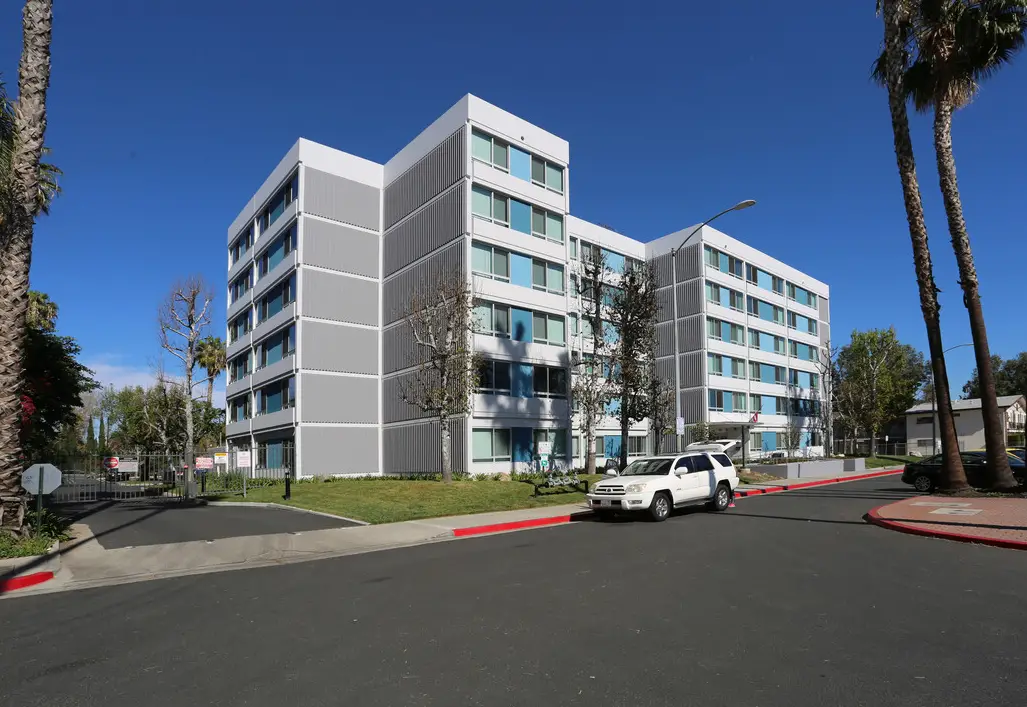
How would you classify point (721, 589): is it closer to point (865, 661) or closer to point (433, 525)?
point (865, 661)

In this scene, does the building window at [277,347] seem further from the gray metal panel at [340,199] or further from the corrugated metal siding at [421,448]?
the corrugated metal siding at [421,448]

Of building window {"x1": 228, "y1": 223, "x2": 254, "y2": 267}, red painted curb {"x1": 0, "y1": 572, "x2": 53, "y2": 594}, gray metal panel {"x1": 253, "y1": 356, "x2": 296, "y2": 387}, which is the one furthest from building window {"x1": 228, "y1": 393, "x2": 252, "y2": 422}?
red painted curb {"x1": 0, "y1": 572, "x2": 53, "y2": 594}

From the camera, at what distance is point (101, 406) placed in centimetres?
8825

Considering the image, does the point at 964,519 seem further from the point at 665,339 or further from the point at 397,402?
the point at 665,339

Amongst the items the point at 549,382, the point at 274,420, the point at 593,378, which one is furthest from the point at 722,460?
the point at 274,420

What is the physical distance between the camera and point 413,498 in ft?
75.6

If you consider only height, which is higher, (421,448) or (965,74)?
(965,74)

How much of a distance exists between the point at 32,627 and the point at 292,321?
30.5 metres

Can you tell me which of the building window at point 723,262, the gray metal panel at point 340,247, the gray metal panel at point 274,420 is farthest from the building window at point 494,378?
the building window at point 723,262

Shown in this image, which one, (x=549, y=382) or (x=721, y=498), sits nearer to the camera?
(x=721, y=498)

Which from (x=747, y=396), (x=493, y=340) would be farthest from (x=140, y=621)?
(x=747, y=396)

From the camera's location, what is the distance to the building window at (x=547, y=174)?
36.0 m

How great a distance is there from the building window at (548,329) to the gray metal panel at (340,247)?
10.3m

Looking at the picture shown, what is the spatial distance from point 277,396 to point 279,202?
11.6 metres
